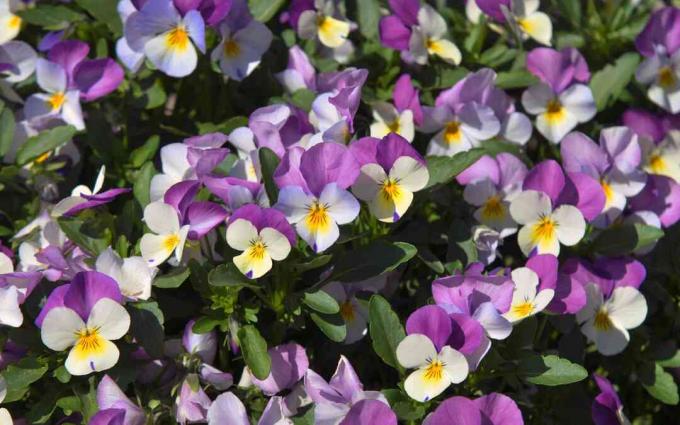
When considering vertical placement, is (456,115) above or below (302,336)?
above

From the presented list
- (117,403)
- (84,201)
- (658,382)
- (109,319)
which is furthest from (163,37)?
(658,382)

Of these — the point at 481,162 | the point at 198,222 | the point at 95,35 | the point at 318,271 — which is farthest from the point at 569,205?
the point at 95,35

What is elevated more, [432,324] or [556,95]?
[432,324]

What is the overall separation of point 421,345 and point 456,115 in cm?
67

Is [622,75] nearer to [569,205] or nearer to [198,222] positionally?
[569,205]

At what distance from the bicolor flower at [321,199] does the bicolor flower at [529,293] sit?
308mm

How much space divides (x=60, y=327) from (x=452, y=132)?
2.90 ft

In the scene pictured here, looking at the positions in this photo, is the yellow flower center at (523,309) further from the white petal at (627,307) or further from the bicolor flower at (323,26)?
the bicolor flower at (323,26)

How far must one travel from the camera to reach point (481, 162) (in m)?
2.12

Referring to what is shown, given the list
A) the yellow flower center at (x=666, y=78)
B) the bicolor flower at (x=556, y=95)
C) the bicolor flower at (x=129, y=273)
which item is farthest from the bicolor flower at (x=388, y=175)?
the yellow flower center at (x=666, y=78)

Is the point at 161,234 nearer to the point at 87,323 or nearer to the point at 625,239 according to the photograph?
the point at 87,323

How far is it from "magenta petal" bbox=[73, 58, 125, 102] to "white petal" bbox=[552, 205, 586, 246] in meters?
0.88

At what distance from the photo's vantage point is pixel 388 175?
5.87 ft

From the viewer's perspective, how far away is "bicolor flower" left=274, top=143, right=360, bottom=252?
1.72m
